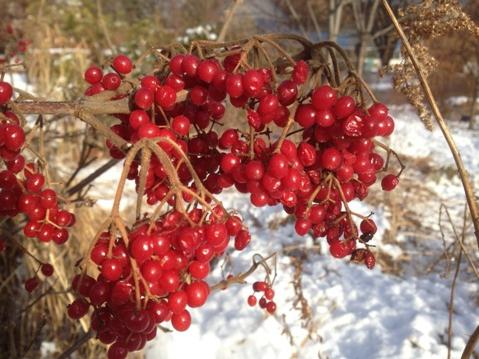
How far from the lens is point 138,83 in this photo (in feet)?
2.90

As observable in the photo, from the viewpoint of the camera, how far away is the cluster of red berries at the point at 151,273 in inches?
26.4

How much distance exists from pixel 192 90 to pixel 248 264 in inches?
118

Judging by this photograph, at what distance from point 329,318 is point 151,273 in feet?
8.56

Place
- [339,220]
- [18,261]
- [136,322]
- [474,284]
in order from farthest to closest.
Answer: [474,284]
[18,261]
[339,220]
[136,322]

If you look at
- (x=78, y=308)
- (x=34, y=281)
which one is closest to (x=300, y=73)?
(x=78, y=308)

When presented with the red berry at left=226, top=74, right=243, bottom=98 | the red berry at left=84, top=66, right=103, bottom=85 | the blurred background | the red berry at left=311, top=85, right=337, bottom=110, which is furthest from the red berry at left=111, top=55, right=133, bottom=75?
the red berry at left=311, top=85, right=337, bottom=110

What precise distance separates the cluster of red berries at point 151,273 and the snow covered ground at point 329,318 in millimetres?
1574

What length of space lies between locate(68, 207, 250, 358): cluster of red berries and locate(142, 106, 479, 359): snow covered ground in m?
1.57

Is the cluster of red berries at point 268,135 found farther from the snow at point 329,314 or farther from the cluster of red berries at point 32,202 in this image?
the snow at point 329,314

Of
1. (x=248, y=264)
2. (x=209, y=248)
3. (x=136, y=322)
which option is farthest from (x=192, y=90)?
(x=248, y=264)

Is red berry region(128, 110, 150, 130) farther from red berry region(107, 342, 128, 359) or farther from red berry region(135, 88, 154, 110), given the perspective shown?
red berry region(107, 342, 128, 359)

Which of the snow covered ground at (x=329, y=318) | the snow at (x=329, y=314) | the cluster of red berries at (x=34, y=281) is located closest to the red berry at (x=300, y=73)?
the cluster of red berries at (x=34, y=281)

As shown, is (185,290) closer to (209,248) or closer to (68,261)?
(209,248)

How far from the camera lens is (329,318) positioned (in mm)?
3068
